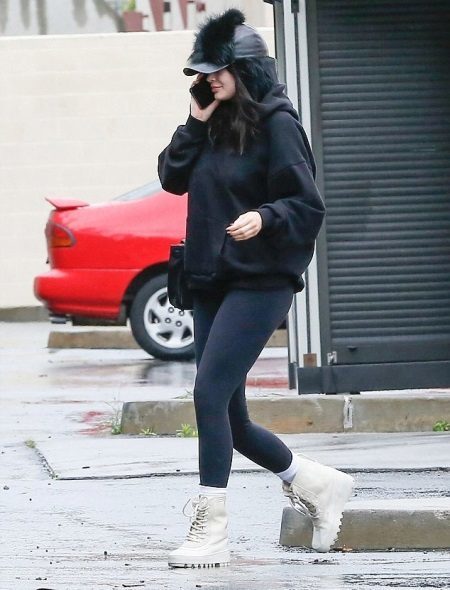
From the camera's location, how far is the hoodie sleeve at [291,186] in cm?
530

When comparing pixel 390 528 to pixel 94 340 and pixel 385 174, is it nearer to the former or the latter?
pixel 385 174

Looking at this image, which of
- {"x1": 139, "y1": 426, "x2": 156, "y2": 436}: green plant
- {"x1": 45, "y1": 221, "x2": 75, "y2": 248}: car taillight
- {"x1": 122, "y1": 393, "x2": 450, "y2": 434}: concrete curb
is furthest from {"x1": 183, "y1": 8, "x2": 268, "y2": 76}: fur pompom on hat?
{"x1": 45, "y1": 221, "x2": 75, "y2": 248}: car taillight

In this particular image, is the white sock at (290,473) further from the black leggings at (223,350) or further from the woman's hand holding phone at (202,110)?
the woman's hand holding phone at (202,110)

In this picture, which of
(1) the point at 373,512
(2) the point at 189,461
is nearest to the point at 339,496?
(1) the point at 373,512

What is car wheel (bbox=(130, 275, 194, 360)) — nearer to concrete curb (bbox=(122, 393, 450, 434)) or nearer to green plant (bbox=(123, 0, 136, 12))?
concrete curb (bbox=(122, 393, 450, 434))

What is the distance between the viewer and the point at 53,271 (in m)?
14.0

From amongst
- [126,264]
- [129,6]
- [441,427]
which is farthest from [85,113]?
[441,427]

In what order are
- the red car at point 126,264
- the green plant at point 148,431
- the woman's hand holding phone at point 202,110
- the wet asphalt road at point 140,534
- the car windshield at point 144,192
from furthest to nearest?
the car windshield at point 144,192, the red car at point 126,264, the green plant at point 148,431, the woman's hand holding phone at point 202,110, the wet asphalt road at point 140,534

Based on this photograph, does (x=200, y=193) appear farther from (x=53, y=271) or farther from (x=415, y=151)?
(x=53, y=271)

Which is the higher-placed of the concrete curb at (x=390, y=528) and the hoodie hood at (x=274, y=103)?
the hoodie hood at (x=274, y=103)

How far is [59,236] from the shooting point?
1379 centimetres

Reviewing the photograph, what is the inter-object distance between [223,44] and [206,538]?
4.99 ft

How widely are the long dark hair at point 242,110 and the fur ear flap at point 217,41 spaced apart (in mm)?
44

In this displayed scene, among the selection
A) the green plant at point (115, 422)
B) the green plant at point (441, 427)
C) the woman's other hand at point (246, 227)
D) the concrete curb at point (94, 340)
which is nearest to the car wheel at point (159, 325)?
the concrete curb at point (94, 340)
